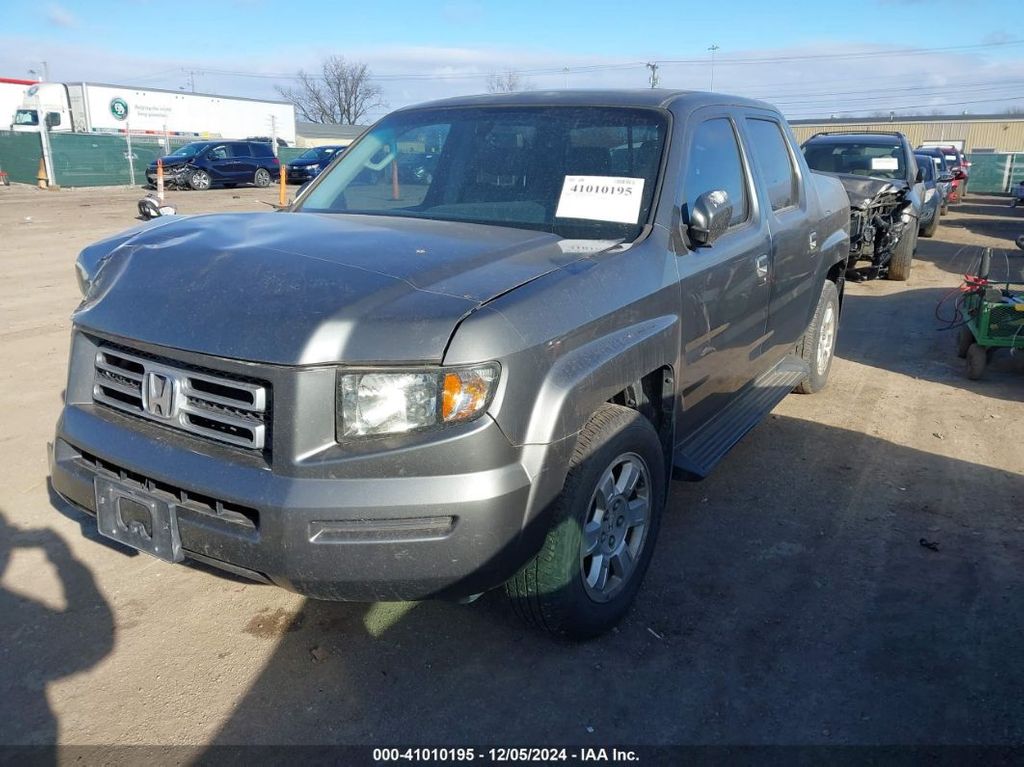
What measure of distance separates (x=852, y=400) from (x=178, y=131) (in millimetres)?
41981

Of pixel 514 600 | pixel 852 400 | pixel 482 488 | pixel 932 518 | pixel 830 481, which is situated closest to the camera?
pixel 482 488

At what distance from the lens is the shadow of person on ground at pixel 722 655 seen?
2.70 m

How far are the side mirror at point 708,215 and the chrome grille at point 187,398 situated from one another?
1.87m

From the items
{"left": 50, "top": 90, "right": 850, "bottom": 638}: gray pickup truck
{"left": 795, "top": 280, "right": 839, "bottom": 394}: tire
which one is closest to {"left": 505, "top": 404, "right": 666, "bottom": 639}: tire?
{"left": 50, "top": 90, "right": 850, "bottom": 638}: gray pickup truck

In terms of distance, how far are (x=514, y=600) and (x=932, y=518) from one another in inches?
98.8

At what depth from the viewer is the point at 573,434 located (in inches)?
104

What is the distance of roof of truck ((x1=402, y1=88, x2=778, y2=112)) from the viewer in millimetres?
3812

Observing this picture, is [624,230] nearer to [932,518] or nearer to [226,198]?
[932,518]

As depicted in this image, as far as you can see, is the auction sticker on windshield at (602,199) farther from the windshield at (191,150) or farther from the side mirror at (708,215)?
the windshield at (191,150)

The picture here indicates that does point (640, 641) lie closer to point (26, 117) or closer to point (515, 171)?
point (515, 171)

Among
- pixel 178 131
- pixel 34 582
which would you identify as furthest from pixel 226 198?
pixel 34 582

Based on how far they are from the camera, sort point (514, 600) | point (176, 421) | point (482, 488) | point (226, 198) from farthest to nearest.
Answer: point (226, 198) < point (514, 600) < point (176, 421) < point (482, 488)

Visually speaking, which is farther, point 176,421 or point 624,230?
point 624,230

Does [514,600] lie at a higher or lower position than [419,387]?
lower
